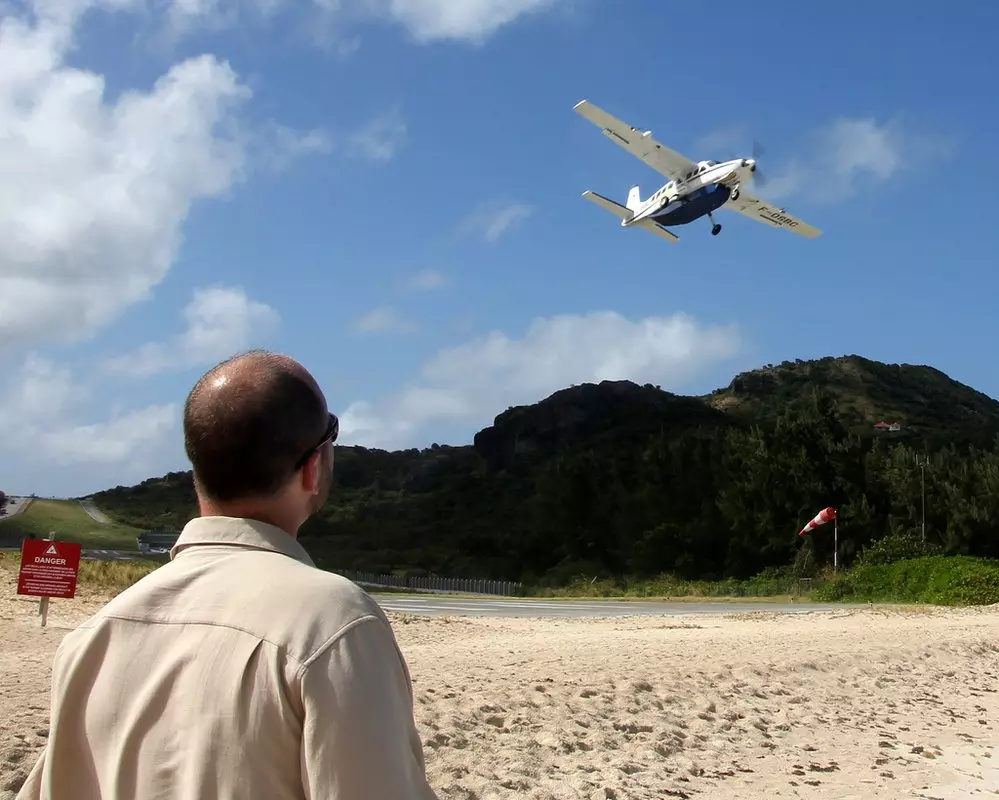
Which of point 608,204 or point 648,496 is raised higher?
point 608,204

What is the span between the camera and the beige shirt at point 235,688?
5.30 feet

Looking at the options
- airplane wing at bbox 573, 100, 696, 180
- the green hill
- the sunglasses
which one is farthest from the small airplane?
the sunglasses

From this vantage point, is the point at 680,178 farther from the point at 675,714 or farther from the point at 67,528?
the point at 67,528

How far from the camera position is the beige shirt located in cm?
162

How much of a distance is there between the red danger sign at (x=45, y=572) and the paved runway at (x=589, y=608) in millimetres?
12535

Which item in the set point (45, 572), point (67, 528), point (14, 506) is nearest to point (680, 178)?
point (45, 572)

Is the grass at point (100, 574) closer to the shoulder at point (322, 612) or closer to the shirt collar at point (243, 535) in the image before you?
the shirt collar at point (243, 535)

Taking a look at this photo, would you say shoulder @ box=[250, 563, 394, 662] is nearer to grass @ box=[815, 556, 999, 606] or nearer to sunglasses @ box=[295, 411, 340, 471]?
sunglasses @ box=[295, 411, 340, 471]

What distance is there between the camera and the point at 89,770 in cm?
192

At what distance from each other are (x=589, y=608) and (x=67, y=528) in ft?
239

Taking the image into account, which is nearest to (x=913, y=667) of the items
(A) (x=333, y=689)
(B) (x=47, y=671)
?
(B) (x=47, y=671)

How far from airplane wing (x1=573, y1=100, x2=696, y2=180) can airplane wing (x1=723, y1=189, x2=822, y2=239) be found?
2303 mm

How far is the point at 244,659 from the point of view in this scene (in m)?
1.70

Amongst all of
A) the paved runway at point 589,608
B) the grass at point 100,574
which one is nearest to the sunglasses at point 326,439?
the grass at point 100,574
